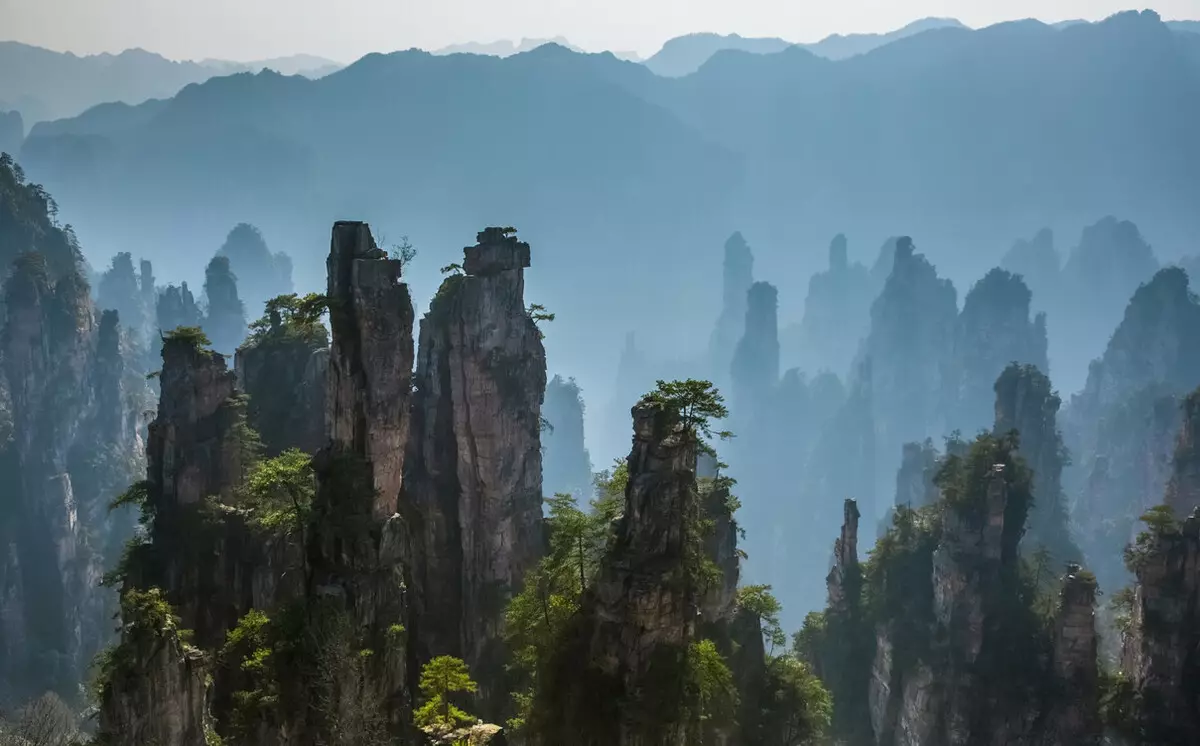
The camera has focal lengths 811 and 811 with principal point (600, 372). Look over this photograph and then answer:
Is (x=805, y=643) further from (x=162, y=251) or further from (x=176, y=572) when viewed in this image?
(x=162, y=251)

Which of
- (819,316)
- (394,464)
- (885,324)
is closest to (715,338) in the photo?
(819,316)

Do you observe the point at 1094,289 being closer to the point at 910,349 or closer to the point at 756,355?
the point at 910,349

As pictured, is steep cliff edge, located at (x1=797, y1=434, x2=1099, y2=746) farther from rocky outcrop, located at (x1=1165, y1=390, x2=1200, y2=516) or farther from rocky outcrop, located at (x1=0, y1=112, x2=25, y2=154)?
rocky outcrop, located at (x1=0, y1=112, x2=25, y2=154)

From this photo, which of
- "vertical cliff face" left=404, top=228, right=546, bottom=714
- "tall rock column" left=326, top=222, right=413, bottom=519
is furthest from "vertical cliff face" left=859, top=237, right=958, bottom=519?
"tall rock column" left=326, top=222, right=413, bottom=519

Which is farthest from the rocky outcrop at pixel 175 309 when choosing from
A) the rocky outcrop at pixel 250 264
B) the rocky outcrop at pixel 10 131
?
the rocky outcrop at pixel 10 131

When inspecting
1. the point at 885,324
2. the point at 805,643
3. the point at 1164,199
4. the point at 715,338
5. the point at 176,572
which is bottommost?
the point at 805,643

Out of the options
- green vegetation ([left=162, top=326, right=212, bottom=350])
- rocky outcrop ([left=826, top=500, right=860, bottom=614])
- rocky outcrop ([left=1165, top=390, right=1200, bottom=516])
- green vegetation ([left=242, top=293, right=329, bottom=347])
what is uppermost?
green vegetation ([left=242, top=293, right=329, bottom=347])

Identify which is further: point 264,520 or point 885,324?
point 885,324

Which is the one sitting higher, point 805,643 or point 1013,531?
point 1013,531
